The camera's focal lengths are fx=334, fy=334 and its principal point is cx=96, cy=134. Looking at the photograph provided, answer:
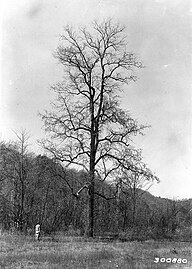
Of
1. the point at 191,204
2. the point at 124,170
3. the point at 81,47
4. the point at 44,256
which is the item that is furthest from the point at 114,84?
the point at 191,204

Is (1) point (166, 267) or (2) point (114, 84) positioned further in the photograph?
(2) point (114, 84)

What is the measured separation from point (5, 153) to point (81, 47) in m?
11.5

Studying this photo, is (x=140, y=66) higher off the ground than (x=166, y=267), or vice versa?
(x=140, y=66)

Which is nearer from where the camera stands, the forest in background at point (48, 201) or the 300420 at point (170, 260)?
the 300420 at point (170, 260)

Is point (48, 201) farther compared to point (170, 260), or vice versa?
point (48, 201)

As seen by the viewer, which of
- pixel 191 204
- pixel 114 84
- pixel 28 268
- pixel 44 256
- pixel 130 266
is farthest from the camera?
pixel 191 204

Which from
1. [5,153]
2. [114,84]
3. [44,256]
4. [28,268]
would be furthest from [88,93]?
[28,268]

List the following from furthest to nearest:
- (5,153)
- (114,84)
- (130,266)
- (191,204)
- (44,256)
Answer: (191,204), (5,153), (114,84), (44,256), (130,266)

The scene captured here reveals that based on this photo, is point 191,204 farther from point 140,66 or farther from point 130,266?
point 130,266

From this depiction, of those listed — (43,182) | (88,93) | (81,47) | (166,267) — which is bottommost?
(166,267)

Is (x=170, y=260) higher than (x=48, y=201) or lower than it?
lower

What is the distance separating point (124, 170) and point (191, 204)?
2534 centimetres

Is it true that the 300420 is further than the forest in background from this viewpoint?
No

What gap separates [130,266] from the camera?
937 centimetres
